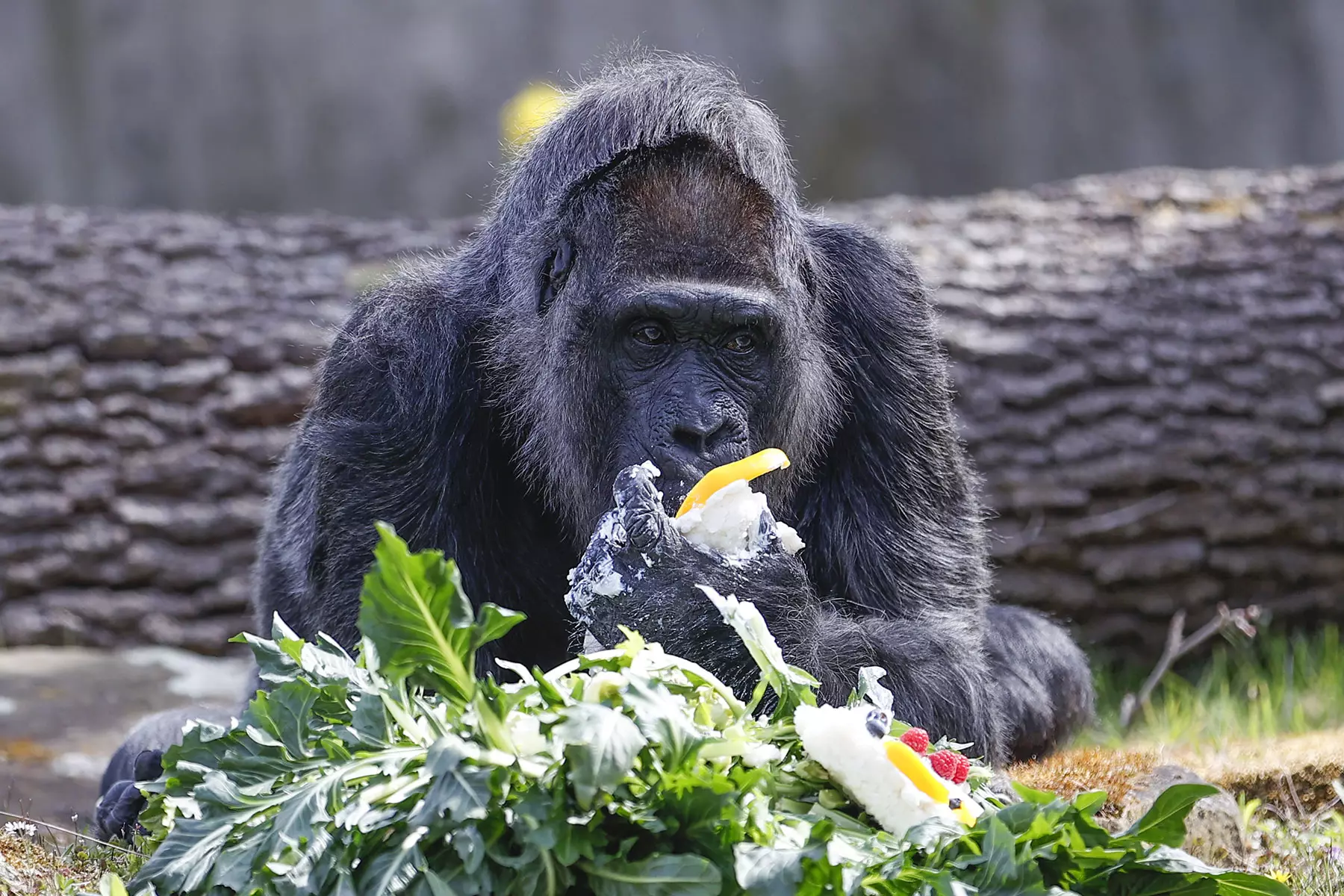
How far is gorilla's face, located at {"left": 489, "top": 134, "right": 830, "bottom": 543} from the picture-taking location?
157 inches

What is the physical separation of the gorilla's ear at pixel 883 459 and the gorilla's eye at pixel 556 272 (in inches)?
33.3

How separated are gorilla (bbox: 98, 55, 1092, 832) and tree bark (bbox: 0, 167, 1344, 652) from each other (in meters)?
2.35

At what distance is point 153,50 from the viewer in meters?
15.3

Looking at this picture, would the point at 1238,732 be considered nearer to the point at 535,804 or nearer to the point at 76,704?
the point at 535,804

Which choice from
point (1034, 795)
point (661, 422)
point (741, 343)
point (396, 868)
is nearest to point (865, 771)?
point (1034, 795)

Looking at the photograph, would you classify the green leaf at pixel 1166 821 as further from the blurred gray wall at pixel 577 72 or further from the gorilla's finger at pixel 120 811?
the blurred gray wall at pixel 577 72

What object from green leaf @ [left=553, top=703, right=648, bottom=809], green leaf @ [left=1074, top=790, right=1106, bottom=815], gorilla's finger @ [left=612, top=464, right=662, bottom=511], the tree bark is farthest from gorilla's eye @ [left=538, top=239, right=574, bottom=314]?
the tree bark

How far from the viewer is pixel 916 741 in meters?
3.24

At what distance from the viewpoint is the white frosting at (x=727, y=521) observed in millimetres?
3623

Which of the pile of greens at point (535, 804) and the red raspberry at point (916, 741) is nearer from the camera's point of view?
the pile of greens at point (535, 804)

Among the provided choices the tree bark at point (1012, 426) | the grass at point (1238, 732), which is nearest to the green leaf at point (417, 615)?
the grass at point (1238, 732)

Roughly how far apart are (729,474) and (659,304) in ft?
2.04

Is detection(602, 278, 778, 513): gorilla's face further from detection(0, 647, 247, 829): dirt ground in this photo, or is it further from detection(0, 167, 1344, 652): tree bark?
detection(0, 167, 1344, 652): tree bark

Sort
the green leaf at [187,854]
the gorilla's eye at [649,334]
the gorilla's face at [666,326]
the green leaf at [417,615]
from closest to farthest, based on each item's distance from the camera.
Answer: the green leaf at [417,615]
the green leaf at [187,854]
the gorilla's face at [666,326]
the gorilla's eye at [649,334]
